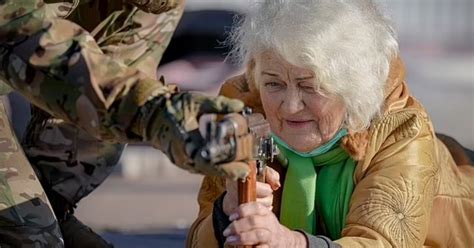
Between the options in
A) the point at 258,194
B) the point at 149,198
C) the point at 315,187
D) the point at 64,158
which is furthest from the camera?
the point at 149,198

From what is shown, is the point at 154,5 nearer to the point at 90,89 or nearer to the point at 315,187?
the point at 315,187

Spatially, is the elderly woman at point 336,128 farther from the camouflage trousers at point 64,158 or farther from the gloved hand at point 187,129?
the gloved hand at point 187,129

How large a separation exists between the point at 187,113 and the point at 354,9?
103 cm

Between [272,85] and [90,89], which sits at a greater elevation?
[90,89]

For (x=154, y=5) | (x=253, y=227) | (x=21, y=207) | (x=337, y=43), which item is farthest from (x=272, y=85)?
(x=21, y=207)

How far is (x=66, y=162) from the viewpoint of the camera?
4207 millimetres

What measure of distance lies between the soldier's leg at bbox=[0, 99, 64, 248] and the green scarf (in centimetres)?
61

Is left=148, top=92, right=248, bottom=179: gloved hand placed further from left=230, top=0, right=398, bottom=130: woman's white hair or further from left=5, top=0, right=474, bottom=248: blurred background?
left=5, top=0, right=474, bottom=248: blurred background

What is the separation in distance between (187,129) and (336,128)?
3.15 feet

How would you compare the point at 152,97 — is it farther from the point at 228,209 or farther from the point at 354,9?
the point at 354,9

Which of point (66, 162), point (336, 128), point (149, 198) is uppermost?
point (336, 128)

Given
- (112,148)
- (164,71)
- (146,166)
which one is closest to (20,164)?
(112,148)

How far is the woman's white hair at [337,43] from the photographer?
3.63 meters

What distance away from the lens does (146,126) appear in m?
2.88
